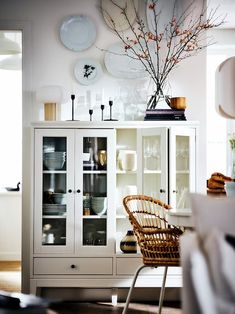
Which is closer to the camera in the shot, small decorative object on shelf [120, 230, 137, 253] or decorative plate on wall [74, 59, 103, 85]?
small decorative object on shelf [120, 230, 137, 253]

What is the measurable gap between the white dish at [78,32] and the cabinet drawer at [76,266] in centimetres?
167

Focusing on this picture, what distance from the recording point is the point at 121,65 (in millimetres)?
4574

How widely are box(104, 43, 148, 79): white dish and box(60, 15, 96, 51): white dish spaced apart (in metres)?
0.19

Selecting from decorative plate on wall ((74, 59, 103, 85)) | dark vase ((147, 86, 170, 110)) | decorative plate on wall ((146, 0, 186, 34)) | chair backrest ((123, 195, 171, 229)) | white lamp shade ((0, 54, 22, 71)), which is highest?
decorative plate on wall ((146, 0, 186, 34))

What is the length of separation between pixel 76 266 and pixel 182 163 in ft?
3.64

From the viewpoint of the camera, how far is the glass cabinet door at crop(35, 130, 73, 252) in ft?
13.9

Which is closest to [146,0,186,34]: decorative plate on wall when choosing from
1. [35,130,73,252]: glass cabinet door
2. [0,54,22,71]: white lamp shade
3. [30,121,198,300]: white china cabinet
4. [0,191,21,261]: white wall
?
[30,121,198,300]: white china cabinet

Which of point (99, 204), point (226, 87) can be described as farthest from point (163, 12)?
point (226, 87)

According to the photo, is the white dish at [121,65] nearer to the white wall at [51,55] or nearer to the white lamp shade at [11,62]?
the white wall at [51,55]

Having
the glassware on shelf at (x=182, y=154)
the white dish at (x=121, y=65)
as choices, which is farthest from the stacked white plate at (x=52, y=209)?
the white dish at (x=121, y=65)

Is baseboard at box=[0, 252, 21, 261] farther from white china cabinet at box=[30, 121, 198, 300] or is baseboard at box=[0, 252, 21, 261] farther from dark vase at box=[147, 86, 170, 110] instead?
dark vase at box=[147, 86, 170, 110]

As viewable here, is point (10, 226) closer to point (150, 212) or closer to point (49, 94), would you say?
point (49, 94)

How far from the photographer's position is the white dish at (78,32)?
4555mm

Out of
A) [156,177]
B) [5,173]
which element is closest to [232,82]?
[156,177]
